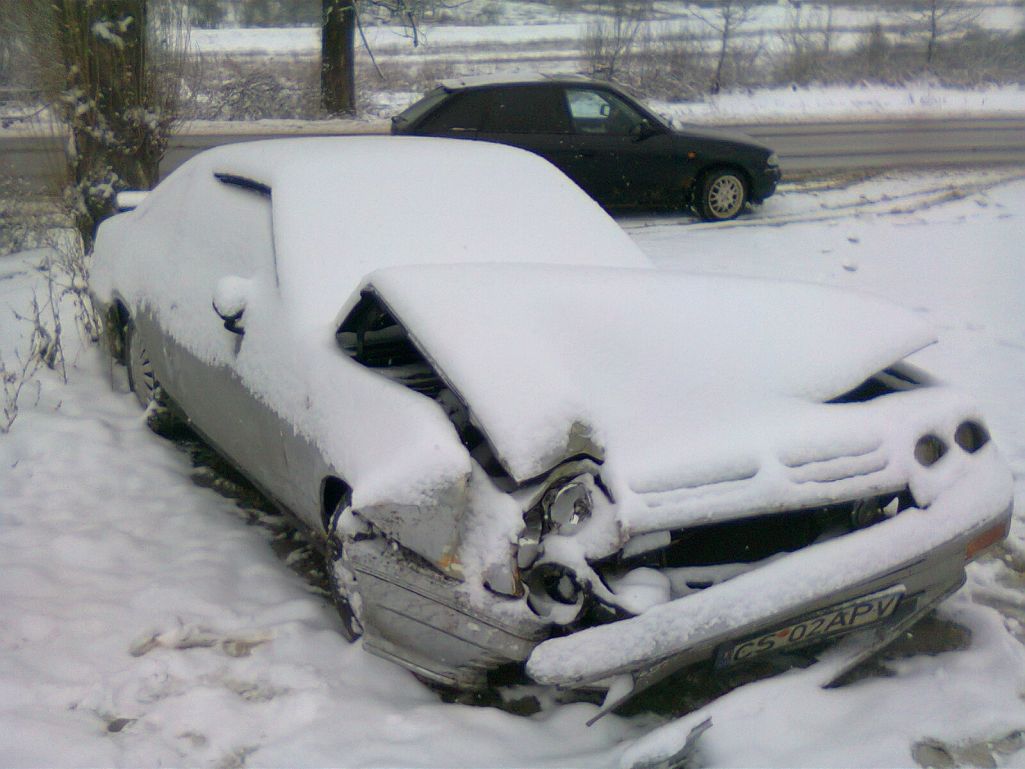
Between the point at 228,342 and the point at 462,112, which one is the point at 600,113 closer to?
the point at 462,112

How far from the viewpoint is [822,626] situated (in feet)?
8.92

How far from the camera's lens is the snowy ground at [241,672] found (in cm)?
258

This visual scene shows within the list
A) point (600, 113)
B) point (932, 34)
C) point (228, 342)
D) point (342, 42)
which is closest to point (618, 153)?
point (600, 113)

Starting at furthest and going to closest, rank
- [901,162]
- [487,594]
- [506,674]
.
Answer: [901,162], [506,674], [487,594]

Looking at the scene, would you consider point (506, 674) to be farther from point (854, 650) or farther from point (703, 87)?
point (703, 87)

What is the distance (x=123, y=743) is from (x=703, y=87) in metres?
23.3

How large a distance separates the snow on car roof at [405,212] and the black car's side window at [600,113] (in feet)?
17.7

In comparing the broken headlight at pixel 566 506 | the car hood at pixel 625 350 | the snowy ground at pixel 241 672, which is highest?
the car hood at pixel 625 350

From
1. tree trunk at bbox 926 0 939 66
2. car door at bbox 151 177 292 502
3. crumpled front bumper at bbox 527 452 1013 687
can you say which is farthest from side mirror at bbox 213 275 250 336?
tree trunk at bbox 926 0 939 66

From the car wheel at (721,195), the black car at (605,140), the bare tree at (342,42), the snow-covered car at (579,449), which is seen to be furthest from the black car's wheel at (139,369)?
the bare tree at (342,42)

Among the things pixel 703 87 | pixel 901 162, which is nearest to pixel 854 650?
pixel 901 162

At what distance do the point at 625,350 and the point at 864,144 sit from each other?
14.5 m

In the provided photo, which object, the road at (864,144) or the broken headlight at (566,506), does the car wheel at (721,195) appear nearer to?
the road at (864,144)

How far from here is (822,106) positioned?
75.8 ft
